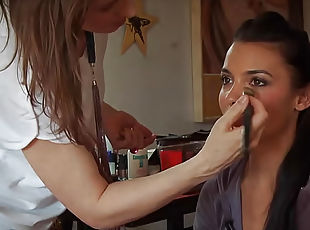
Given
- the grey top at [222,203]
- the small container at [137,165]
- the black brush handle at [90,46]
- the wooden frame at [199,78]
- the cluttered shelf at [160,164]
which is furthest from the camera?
the wooden frame at [199,78]

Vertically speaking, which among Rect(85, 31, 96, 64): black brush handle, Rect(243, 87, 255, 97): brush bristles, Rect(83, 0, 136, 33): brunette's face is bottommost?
Rect(243, 87, 255, 97): brush bristles

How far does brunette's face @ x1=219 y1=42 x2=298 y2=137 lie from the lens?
1239 millimetres

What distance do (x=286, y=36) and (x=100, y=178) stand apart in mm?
650

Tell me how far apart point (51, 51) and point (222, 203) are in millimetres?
698

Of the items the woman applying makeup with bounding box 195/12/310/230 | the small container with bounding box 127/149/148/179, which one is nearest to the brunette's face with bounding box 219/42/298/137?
the woman applying makeup with bounding box 195/12/310/230

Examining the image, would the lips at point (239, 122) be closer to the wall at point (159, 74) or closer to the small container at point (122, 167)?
the small container at point (122, 167)

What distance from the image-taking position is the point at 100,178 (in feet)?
2.93

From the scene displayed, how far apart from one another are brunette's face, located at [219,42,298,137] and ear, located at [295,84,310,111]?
1 cm

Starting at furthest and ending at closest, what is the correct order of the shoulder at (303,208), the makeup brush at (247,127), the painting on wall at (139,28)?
the painting on wall at (139,28) → the shoulder at (303,208) → the makeup brush at (247,127)

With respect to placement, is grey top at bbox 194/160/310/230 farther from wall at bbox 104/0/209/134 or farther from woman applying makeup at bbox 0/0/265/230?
wall at bbox 104/0/209/134

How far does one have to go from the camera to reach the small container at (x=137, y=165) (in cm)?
201

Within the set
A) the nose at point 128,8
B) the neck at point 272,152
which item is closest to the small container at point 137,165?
the neck at point 272,152

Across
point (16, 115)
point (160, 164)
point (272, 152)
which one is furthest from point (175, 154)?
point (16, 115)

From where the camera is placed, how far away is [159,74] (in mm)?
2891
